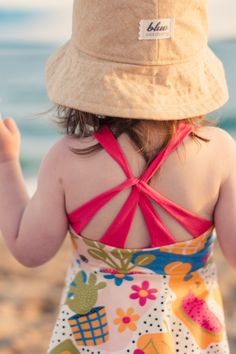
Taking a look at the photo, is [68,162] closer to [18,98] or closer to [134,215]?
[134,215]

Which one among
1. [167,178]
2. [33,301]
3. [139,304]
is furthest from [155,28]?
[33,301]

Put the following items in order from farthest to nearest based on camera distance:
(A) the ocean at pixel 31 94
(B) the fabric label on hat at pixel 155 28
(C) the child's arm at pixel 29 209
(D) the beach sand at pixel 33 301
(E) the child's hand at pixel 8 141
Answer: (A) the ocean at pixel 31 94 → (D) the beach sand at pixel 33 301 → (E) the child's hand at pixel 8 141 → (C) the child's arm at pixel 29 209 → (B) the fabric label on hat at pixel 155 28

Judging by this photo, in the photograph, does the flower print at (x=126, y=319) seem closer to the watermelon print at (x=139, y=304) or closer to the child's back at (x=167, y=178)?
the watermelon print at (x=139, y=304)

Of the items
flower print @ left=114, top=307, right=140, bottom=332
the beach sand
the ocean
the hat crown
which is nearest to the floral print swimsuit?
flower print @ left=114, top=307, right=140, bottom=332

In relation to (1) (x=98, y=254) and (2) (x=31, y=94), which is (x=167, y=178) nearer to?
(1) (x=98, y=254)

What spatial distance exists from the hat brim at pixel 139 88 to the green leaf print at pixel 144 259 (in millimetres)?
317

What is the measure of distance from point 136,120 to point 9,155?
0.37 metres

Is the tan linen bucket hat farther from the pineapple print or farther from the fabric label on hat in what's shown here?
the pineapple print

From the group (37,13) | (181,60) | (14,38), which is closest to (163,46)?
(181,60)

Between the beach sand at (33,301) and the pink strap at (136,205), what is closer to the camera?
the pink strap at (136,205)

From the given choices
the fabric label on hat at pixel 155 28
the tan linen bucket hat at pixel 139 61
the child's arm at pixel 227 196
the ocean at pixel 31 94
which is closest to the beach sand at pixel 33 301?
the child's arm at pixel 227 196

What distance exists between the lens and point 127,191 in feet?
4.83

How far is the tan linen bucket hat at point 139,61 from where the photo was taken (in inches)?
55.4

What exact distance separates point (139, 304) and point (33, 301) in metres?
1.54
